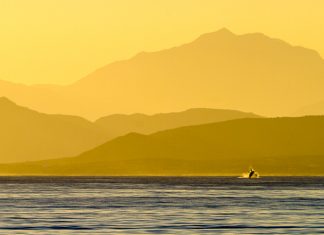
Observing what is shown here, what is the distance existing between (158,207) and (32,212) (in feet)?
50.8

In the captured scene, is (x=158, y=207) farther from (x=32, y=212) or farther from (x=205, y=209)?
(x=32, y=212)

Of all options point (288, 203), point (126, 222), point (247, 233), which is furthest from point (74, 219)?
point (288, 203)

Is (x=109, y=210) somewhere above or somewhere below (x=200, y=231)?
above

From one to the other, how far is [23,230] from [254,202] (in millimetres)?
51602

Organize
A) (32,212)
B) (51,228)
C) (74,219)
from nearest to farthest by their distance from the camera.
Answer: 1. (51,228)
2. (74,219)
3. (32,212)

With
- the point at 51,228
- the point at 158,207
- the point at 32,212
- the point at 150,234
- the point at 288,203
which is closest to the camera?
the point at 150,234

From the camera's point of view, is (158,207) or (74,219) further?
(158,207)

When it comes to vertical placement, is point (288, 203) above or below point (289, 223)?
above

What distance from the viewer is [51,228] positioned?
357ft

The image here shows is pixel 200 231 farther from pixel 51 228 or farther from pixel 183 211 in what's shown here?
pixel 183 211

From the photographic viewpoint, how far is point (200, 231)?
4149 inches

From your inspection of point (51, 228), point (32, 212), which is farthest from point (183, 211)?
point (51, 228)

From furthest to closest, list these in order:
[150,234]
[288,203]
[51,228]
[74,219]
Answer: [288,203] < [74,219] < [51,228] < [150,234]

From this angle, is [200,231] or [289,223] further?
[289,223]
